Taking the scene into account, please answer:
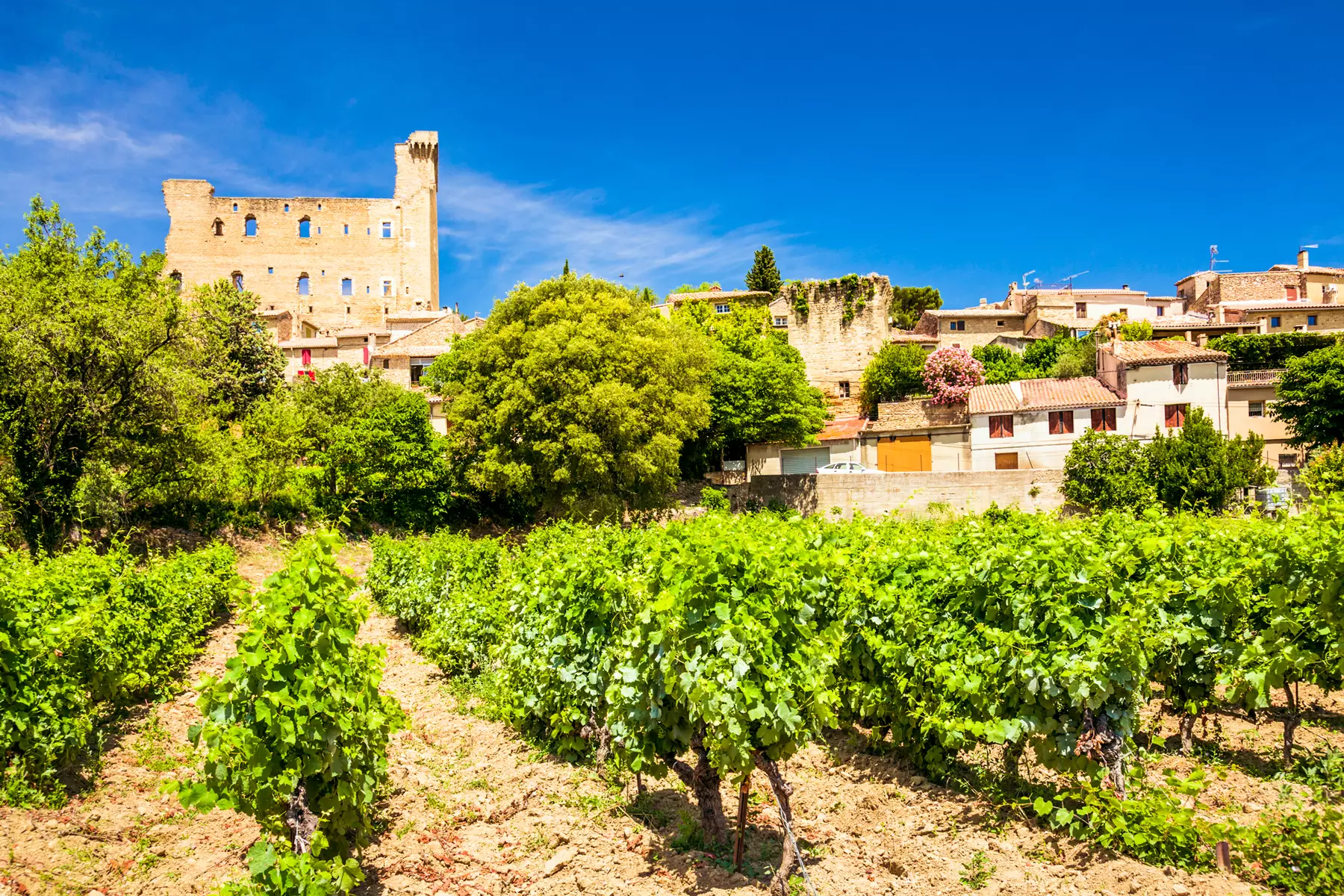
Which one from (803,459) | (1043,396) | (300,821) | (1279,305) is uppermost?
(1279,305)

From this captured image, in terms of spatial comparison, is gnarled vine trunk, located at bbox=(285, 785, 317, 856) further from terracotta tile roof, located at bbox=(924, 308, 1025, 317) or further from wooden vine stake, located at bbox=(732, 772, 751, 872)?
terracotta tile roof, located at bbox=(924, 308, 1025, 317)

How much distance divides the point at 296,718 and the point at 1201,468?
29.8 meters

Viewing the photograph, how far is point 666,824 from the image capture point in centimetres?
770

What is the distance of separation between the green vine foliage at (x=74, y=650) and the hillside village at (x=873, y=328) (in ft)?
79.0

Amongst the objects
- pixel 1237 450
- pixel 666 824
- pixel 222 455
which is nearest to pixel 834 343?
pixel 1237 450

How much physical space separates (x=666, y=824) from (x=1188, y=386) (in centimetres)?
3304

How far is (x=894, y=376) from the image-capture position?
43844mm

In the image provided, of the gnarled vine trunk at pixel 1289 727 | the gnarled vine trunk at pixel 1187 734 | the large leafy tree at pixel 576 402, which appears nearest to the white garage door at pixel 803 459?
the large leafy tree at pixel 576 402

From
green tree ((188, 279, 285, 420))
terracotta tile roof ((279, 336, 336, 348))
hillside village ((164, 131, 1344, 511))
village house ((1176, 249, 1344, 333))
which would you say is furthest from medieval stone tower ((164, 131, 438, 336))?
village house ((1176, 249, 1344, 333))

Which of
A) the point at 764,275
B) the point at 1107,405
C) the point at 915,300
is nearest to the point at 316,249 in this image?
the point at 764,275

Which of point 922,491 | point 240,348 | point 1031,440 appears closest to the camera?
point 922,491

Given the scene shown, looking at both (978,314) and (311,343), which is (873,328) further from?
(311,343)

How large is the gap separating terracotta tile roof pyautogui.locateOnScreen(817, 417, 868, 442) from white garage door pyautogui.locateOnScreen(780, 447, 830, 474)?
65cm

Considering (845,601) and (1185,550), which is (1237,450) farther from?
(845,601)
